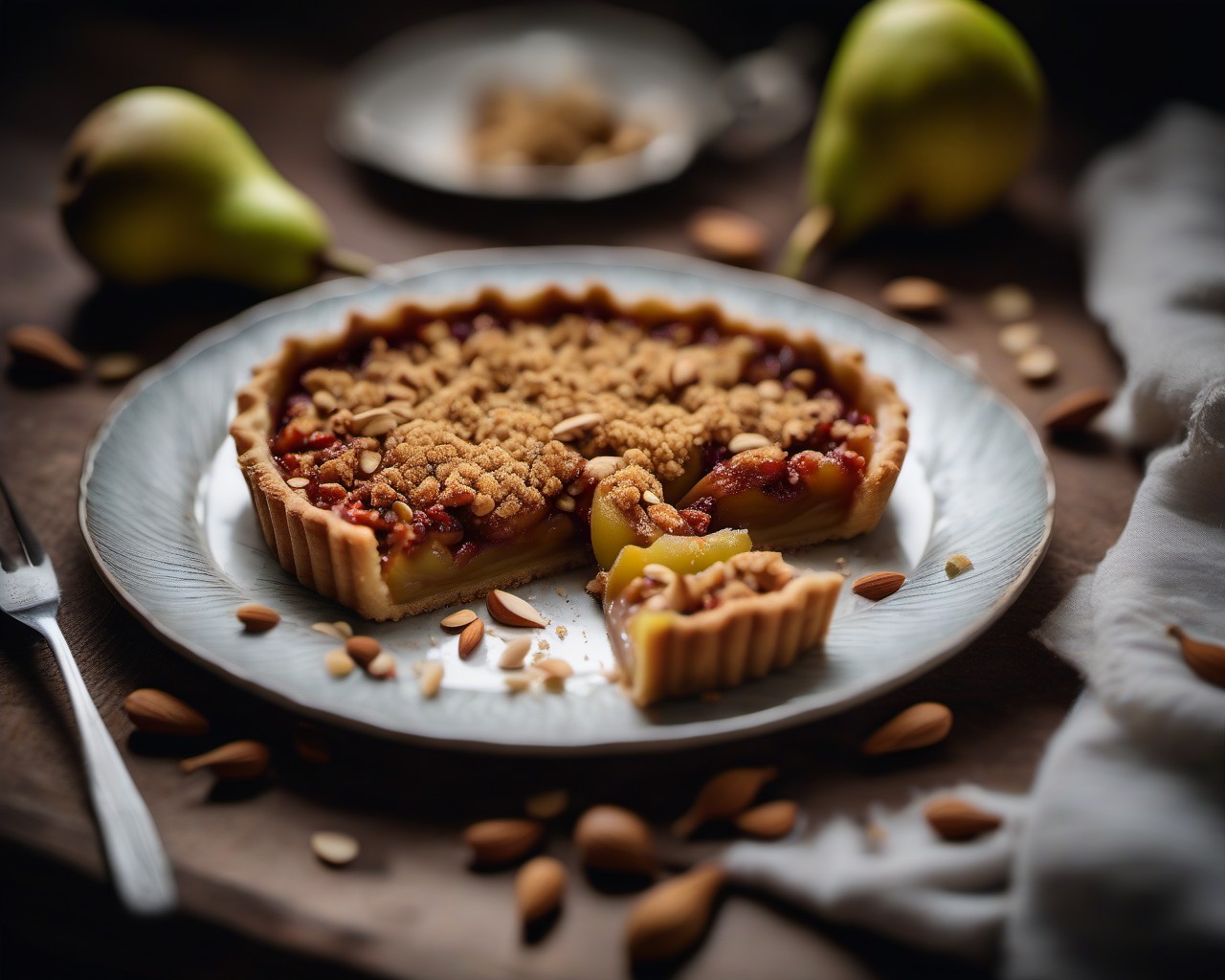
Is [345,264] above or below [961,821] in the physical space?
above

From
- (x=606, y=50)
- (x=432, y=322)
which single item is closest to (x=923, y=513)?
(x=432, y=322)

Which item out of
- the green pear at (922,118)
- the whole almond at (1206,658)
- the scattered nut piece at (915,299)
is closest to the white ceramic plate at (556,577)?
the scattered nut piece at (915,299)

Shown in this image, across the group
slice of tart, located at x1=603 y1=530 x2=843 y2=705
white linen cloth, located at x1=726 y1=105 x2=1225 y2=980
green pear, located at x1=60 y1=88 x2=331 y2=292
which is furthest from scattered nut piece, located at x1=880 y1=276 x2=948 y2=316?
green pear, located at x1=60 y1=88 x2=331 y2=292

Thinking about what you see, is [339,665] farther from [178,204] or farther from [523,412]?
[178,204]

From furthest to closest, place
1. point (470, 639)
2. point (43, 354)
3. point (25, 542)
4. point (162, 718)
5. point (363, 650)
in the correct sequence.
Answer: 1. point (43, 354)
2. point (25, 542)
3. point (470, 639)
4. point (363, 650)
5. point (162, 718)

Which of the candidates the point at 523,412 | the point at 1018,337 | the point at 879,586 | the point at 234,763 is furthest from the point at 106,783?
the point at 1018,337

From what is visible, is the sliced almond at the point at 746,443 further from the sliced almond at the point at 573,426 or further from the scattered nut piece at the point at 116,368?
the scattered nut piece at the point at 116,368
